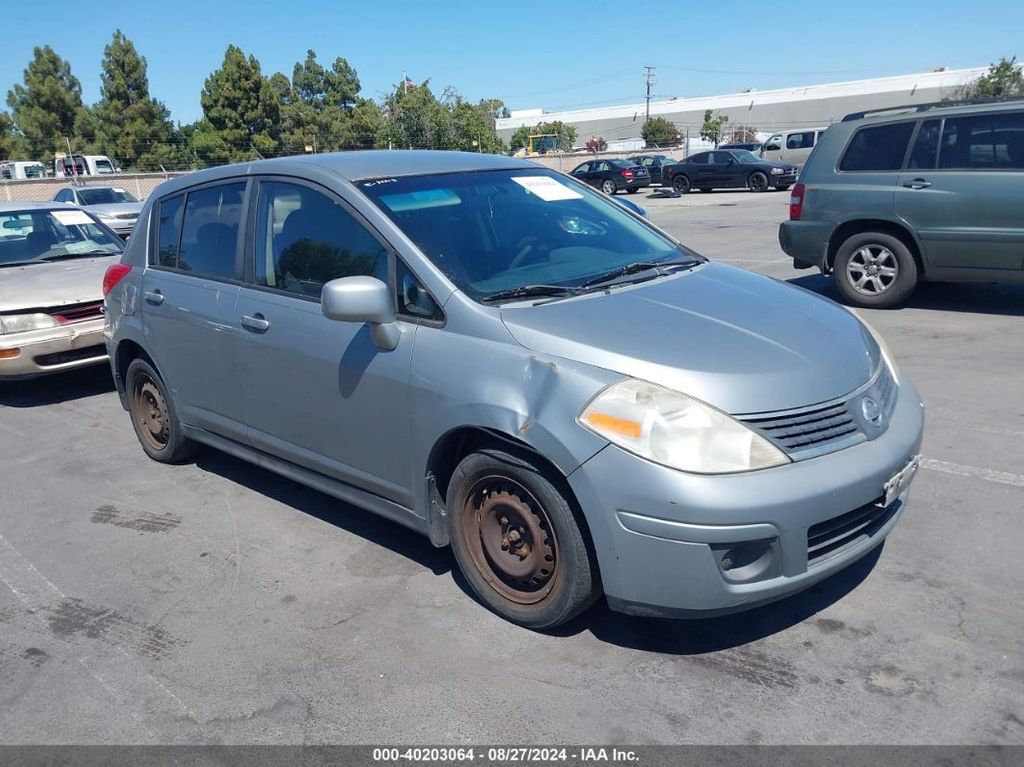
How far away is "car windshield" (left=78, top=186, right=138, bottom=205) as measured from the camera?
752 inches

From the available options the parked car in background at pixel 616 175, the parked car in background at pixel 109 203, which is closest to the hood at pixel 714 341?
the parked car in background at pixel 109 203

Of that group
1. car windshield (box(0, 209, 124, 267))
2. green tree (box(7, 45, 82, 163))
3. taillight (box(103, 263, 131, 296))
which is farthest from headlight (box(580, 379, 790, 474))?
green tree (box(7, 45, 82, 163))

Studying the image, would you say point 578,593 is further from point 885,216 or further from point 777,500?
point 885,216

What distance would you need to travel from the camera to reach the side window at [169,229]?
5.06 metres

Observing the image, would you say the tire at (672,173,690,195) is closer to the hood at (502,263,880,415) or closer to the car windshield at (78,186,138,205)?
the car windshield at (78,186,138,205)

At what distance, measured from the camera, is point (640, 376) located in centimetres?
295

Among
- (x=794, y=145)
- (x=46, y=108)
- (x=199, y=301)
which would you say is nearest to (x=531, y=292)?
(x=199, y=301)

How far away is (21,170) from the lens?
3894cm

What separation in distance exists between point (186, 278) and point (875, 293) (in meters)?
6.54

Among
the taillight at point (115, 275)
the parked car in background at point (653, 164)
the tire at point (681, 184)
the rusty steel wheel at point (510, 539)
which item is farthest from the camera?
the parked car in background at point (653, 164)

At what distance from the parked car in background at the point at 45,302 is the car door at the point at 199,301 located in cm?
235

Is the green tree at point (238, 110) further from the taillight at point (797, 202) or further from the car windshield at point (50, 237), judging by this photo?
the taillight at point (797, 202)

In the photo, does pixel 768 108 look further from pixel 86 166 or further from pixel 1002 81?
pixel 86 166

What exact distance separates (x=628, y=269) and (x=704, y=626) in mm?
1591
